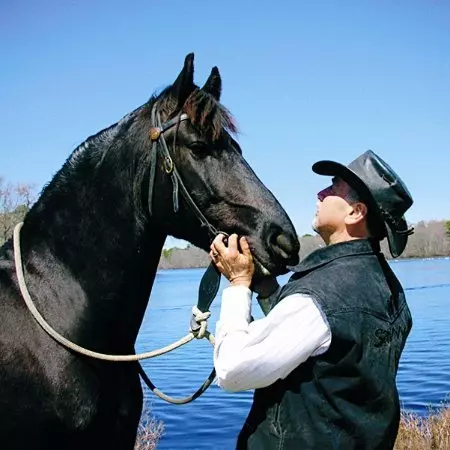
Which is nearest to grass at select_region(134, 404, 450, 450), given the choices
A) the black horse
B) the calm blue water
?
the calm blue water

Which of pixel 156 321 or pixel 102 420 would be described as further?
pixel 156 321

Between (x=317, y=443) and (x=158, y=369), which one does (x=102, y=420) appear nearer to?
(x=317, y=443)

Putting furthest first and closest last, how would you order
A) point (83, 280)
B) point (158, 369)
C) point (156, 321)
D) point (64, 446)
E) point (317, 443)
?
point (156, 321) < point (158, 369) < point (83, 280) < point (64, 446) < point (317, 443)

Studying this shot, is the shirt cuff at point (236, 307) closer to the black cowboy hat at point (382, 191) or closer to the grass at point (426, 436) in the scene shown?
the black cowboy hat at point (382, 191)

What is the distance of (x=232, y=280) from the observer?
298 centimetres

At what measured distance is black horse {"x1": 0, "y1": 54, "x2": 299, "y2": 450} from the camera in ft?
9.85

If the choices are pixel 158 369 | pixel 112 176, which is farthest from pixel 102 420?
pixel 158 369

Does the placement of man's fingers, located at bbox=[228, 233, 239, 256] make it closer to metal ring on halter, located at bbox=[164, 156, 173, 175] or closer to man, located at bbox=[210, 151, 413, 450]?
man, located at bbox=[210, 151, 413, 450]

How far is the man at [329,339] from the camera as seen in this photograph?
262 centimetres

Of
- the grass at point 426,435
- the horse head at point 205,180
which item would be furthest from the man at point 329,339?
the grass at point 426,435

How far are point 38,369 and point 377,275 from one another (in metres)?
1.73

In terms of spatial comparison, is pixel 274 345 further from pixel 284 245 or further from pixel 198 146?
pixel 198 146

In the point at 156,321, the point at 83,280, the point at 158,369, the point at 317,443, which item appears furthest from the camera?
the point at 156,321

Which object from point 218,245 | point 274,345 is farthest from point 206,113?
point 274,345
